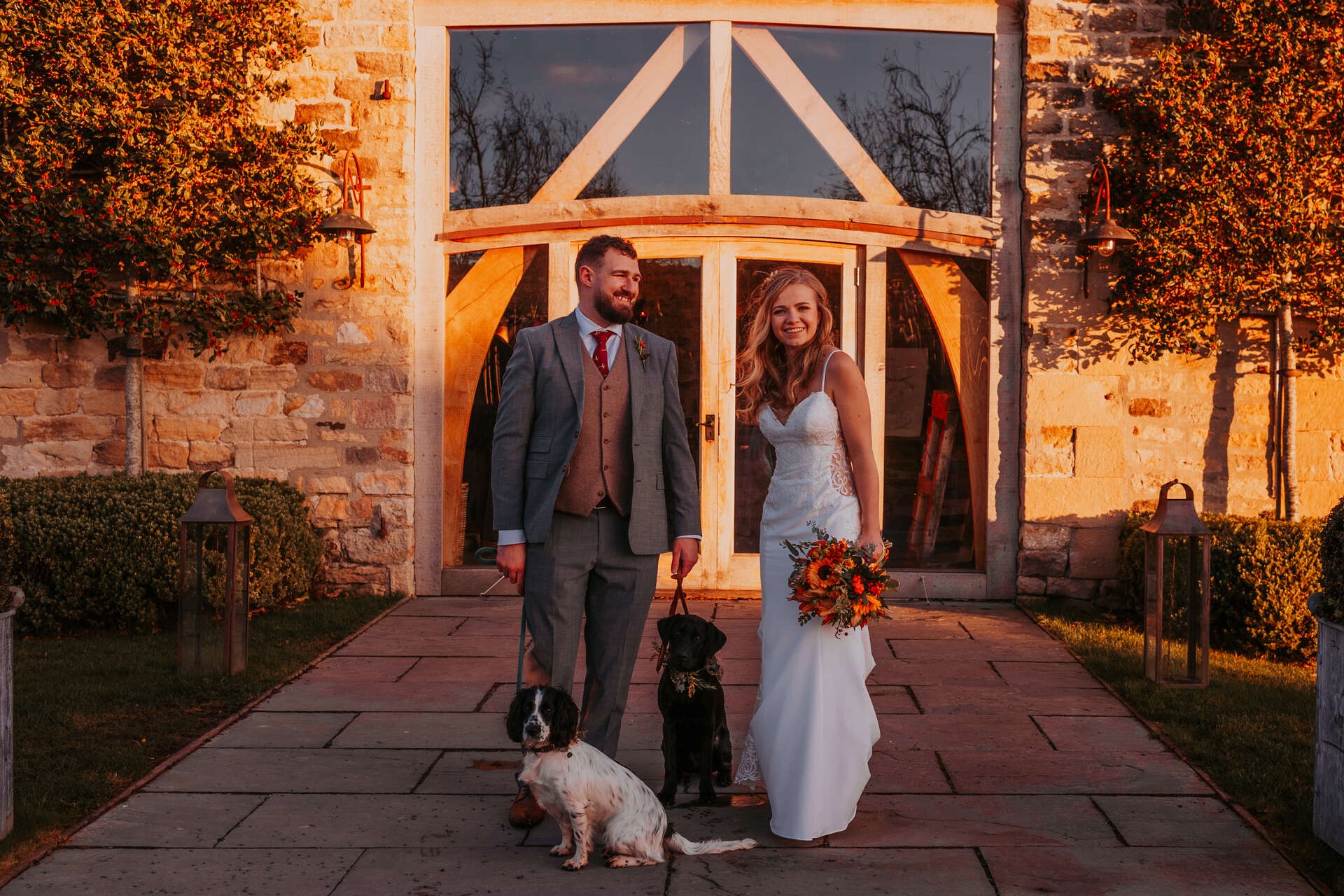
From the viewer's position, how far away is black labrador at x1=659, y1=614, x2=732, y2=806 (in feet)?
12.3

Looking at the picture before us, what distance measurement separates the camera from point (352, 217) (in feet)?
24.0

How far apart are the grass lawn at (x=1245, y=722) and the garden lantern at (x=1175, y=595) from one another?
107 millimetres

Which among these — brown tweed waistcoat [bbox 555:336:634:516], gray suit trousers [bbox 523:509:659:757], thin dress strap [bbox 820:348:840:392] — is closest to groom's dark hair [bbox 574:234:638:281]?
brown tweed waistcoat [bbox 555:336:634:516]

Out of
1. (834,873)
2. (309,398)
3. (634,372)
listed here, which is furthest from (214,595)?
(834,873)

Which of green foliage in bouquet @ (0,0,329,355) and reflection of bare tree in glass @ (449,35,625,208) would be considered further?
reflection of bare tree in glass @ (449,35,625,208)

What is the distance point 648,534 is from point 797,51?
477cm

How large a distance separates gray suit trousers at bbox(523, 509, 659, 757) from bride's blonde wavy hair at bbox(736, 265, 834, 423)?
612 millimetres

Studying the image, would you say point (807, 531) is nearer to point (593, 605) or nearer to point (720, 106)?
point (593, 605)

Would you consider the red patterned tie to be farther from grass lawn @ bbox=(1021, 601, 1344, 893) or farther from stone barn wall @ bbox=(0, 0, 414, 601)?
stone barn wall @ bbox=(0, 0, 414, 601)

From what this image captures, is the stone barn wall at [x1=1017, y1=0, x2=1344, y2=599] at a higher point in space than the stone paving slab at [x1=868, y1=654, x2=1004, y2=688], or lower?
higher

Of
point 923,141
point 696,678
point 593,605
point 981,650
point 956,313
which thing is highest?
point 923,141

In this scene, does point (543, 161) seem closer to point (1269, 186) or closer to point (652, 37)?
point (652, 37)

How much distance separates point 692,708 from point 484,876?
82 centimetres

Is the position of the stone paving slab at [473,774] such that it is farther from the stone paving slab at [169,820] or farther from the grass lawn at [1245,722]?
the grass lawn at [1245,722]
